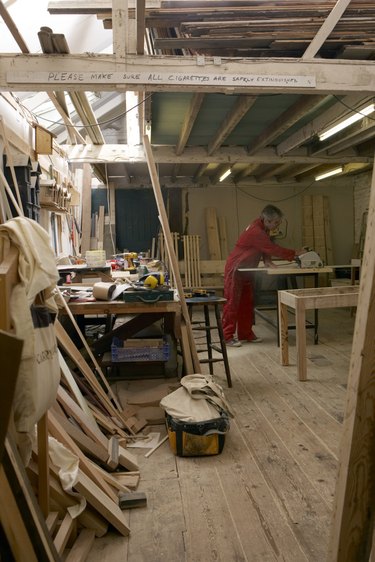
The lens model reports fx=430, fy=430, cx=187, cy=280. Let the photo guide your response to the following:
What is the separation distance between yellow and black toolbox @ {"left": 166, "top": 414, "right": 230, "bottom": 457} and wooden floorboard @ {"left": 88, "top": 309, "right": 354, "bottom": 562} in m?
0.05

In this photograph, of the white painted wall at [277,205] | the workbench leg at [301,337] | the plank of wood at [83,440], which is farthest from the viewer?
the white painted wall at [277,205]

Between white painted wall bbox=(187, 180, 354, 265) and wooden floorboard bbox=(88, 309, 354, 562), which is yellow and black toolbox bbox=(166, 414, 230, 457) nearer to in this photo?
wooden floorboard bbox=(88, 309, 354, 562)

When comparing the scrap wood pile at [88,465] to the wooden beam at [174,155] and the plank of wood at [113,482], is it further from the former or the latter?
the wooden beam at [174,155]

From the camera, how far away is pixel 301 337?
171 inches

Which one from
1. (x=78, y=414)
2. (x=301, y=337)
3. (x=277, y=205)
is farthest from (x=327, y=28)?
(x=277, y=205)

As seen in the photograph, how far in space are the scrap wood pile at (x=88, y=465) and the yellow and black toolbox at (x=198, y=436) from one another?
0.33 meters

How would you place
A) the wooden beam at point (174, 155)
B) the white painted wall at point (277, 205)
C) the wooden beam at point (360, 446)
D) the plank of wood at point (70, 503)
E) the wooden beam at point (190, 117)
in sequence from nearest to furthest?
1. the wooden beam at point (360, 446)
2. the plank of wood at point (70, 503)
3. the wooden beam at point (190, 117)
4. the wooden beam at point (174, 155)
5. the white painted wall at point (277, 205)

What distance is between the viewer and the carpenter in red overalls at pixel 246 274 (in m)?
5.86

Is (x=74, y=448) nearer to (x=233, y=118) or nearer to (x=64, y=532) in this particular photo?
(x=64, y=532)

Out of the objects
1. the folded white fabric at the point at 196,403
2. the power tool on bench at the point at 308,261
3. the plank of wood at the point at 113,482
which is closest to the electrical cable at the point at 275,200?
the power tool on bench at the point at 308,261

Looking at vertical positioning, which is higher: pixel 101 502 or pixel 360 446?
pixel 360 446

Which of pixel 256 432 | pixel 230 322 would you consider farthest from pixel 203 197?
pixel 256 432

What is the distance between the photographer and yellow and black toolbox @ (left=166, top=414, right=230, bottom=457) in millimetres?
2852

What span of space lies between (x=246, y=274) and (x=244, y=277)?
2.0 inches
